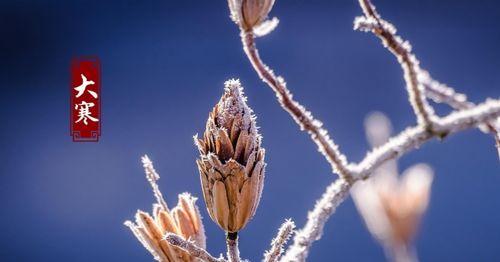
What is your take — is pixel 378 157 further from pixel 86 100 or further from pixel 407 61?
pixel 86 100

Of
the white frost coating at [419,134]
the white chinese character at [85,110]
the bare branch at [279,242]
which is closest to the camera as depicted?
the white frost coating at [419,134]

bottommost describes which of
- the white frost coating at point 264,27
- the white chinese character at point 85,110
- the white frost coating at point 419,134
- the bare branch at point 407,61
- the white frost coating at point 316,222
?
the white frost coating at point 316,222

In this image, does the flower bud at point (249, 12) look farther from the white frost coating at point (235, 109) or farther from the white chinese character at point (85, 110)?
the white chinese character at point (85, 110)

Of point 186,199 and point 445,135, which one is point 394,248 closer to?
point 445,135

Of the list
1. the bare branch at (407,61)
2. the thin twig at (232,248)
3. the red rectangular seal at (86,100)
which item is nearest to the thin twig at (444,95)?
the bare branch at (407,61)

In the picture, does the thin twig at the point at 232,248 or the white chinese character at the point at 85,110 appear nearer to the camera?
the thin twig at the point at 232,248

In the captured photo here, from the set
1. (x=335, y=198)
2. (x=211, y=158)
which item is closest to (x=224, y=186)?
(x=211, y=158)

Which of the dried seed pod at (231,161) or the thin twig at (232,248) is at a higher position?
the dried seed pod at (231,161)

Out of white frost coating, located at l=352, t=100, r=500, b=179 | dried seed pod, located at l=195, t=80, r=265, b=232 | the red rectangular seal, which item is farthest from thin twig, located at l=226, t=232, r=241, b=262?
the red rectangular seal
